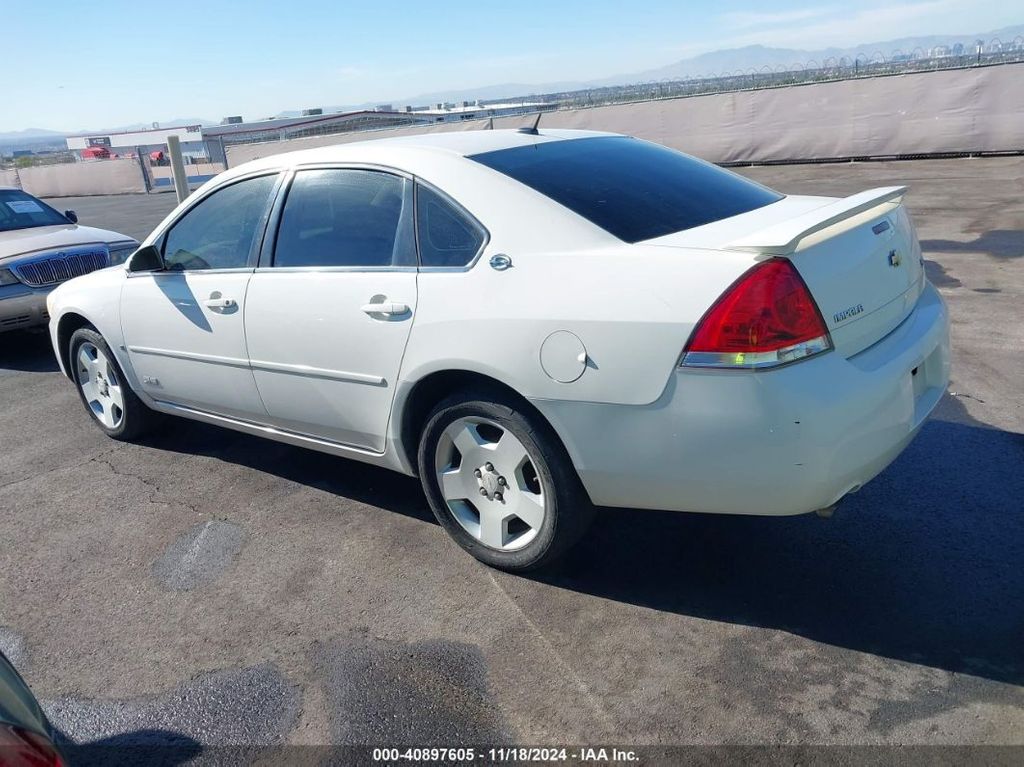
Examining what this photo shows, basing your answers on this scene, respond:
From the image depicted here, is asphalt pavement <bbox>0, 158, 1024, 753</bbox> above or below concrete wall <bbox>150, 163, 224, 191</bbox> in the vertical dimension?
above

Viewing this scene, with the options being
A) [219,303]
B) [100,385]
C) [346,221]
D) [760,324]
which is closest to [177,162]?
[100,385]

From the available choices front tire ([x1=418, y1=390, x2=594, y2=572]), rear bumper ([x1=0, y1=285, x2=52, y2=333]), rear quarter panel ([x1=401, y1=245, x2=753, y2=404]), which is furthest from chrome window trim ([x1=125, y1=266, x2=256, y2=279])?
rear bumper ([x1=0, y1=285, x2=52, y2=333])

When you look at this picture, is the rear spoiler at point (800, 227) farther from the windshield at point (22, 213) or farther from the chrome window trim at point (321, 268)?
the windshield at point (22, 213)

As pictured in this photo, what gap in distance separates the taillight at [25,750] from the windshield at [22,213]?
811cm

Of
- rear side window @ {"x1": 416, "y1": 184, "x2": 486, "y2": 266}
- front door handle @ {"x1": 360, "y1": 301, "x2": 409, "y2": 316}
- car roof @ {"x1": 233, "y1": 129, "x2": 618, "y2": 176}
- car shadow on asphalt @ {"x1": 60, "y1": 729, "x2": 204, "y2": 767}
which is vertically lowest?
car shadow on asphalt @ {"x1": 60, "y1": 729, "x2": 204, "y2": 767}

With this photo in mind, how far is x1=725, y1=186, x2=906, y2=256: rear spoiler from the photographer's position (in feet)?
8.95

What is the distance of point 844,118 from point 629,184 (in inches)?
631

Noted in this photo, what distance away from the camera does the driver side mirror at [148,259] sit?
4609mm

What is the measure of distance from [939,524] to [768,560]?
2.52 ft

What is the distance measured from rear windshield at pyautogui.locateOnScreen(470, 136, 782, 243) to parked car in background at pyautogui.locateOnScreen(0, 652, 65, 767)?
89.2 inches

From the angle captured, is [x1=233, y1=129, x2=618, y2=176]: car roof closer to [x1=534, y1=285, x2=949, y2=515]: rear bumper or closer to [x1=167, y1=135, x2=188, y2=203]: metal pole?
[x1=534, y1=285, x2=949, y2=515]: rear bumper

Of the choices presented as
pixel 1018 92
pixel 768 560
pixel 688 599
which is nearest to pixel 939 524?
pixel 768 560

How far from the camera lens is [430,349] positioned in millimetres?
3357

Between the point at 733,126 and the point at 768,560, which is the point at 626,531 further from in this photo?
the point at 733,126
